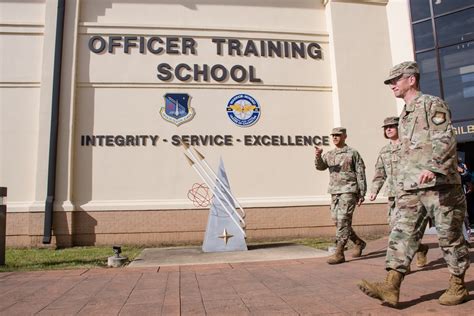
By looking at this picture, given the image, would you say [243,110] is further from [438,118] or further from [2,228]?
[438,118]

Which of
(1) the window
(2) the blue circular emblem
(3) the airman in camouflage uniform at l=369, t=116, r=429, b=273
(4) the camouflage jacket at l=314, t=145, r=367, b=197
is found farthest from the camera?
(1) the window

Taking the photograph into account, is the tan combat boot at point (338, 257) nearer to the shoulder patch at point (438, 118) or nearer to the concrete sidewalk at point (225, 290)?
the concrete sidewalk at point (225, 290)

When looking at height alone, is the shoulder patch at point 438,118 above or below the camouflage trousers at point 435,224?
above

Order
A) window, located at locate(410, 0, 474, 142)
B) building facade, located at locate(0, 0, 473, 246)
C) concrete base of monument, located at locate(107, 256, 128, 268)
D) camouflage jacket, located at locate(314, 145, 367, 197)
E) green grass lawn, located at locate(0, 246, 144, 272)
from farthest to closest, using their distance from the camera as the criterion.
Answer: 1. window, located at locate(410, 0, 474, 142)
2. building facade, located at locate(0, 0, 473, 246)
3. green grass lawn, located at locate(0, 246, 144, 272)
4. concrete base of monument, located at locate(107, 256, 128, 268)
5. camouflage jacket, located at locate(314, 145, 367, 197)

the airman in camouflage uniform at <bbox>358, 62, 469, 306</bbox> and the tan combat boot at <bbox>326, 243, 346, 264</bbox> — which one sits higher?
the airman in camouflage uniform at <bbox>358, 62, 469, 306</bbox>

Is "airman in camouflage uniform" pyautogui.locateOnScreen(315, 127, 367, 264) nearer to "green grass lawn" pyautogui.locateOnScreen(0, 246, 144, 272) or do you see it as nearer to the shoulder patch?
the shoulder patch

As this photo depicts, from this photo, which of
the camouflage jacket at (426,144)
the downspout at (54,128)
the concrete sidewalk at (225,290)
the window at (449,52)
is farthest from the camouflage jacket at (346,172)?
the downspout at (54,128)

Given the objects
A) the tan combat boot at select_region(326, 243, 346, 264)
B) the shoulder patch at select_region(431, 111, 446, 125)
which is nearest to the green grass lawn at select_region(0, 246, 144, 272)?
the tan combat boot at select_region(326, 243, 346, 264)

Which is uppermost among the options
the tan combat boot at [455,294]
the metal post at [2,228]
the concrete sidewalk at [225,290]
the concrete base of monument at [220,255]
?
the metal post at [2,228]

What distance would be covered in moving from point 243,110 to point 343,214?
15.9 feet

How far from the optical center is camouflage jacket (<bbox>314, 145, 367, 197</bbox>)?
571 centimetres

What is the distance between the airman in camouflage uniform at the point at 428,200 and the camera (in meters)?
3.07

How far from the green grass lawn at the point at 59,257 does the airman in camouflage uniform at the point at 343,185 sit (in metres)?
3.61

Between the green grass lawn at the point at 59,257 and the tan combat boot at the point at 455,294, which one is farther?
the green grass lawn at the point at 59,257
